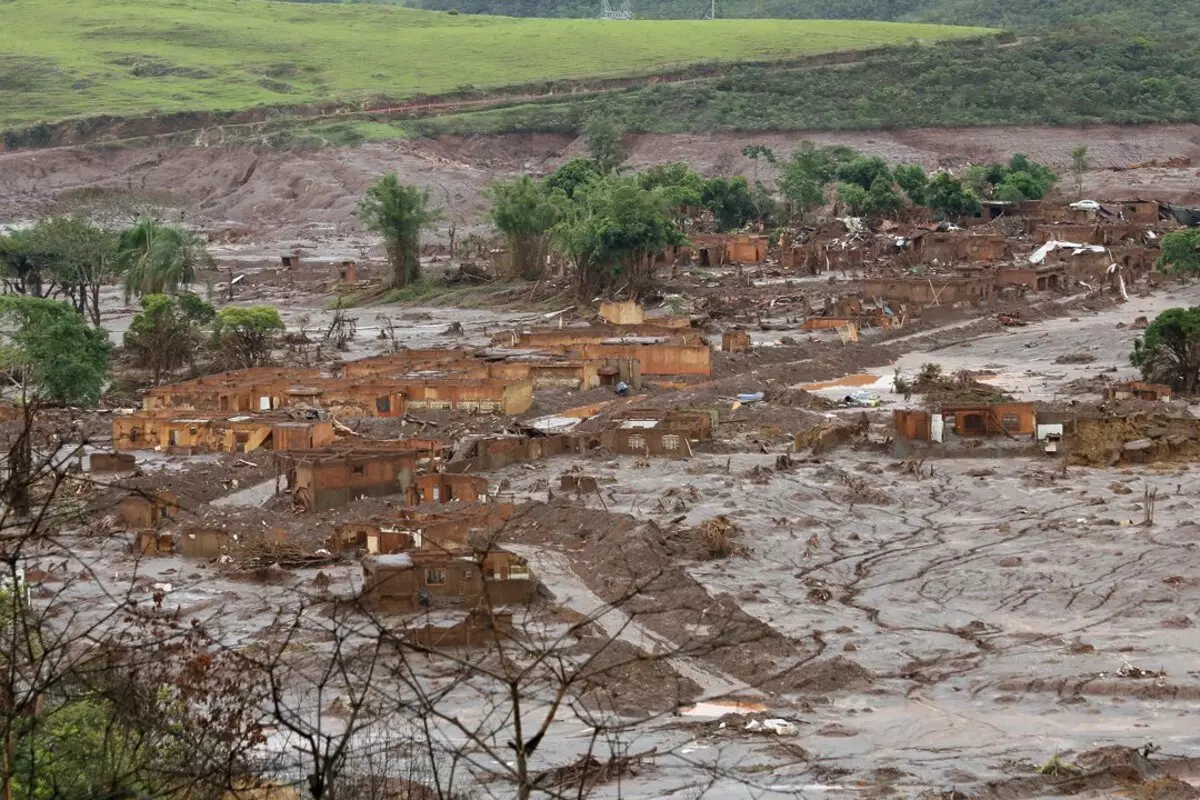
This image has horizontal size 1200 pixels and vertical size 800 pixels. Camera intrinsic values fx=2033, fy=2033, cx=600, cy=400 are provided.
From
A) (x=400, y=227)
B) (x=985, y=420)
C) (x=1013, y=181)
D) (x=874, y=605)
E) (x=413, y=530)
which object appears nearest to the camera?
(x=874, y=605)

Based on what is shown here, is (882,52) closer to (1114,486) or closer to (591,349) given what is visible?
(591,349)

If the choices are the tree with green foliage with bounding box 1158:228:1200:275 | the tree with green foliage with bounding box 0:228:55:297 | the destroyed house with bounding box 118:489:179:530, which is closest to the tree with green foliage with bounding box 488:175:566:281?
the tree with green foliage with bounding box 0:228:55:297

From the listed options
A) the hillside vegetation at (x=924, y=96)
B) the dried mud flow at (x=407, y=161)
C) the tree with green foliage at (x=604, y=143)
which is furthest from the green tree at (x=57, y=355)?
the hillside vegetation at (x=924, y=96)

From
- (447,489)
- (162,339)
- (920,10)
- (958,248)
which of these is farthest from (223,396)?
(920,10)

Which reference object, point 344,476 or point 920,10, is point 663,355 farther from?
point 920,10

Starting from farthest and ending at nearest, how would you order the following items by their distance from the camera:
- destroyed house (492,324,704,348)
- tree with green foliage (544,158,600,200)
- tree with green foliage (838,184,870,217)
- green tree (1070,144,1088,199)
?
green tree (1070,144,1088,199) < tree with green foliage (544,158,600,200) < tree with green foliage (838,184,870,217) < destroyed house (492,324,704,348)

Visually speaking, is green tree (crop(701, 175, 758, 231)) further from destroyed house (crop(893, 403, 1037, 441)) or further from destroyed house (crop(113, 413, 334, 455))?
destroyed house (crop(113, 413, 334, 455))

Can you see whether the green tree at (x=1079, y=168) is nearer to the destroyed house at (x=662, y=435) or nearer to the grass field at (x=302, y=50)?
the grass field at (x=302, y=50)

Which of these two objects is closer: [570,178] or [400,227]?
[400,227]
